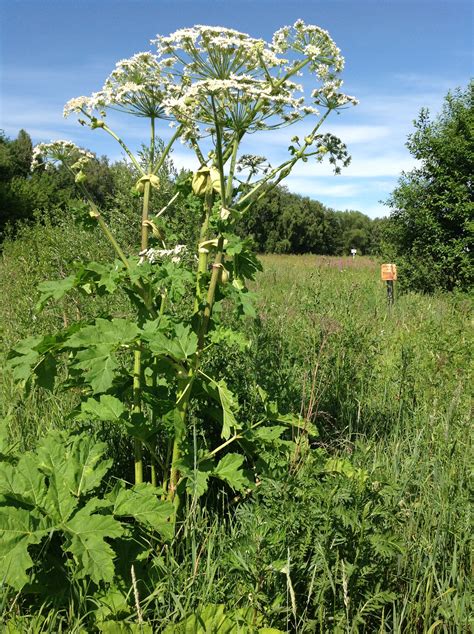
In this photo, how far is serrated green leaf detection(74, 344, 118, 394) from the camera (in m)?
2.13

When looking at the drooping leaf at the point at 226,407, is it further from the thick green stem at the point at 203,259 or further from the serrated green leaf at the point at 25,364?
the serrated green leaf at the point at 25,364

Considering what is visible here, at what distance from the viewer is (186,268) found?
248 cm

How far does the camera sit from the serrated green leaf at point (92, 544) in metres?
1.88

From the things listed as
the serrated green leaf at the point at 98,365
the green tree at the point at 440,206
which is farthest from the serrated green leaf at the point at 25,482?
the green tree at the point at 440,206

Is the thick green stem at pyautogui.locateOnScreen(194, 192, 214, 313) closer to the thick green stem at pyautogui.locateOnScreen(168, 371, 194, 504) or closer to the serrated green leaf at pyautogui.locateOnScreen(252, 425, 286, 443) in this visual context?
the thick green stem at pyautogui.locateOnScreen(168, 371, 194, 504)

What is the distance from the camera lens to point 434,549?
7.11ft

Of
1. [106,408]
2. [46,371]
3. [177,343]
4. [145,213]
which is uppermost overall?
[145,213]

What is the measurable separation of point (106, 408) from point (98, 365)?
0.95ft

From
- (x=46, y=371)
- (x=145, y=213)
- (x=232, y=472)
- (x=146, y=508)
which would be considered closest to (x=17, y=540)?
(x=146, y=508)

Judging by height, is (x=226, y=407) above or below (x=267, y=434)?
above

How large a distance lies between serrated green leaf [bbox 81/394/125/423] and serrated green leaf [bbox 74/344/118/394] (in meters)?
0.20

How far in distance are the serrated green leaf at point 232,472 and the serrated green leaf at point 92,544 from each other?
0.52 meters

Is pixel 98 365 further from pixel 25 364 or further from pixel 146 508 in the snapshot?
pixel 146 508

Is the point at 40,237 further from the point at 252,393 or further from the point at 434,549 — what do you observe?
the point at 434,549
